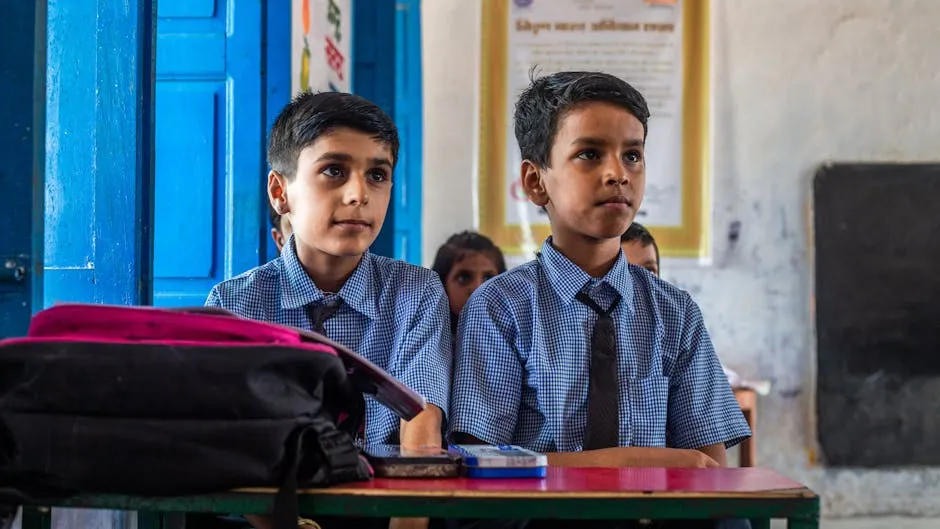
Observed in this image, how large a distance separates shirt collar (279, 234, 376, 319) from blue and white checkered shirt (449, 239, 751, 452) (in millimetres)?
176

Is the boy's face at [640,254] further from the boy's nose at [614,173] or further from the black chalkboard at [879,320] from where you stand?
the black chalkboard at [879,320]

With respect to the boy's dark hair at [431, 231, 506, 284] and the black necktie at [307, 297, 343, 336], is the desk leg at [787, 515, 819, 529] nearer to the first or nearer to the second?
the black necktie at [307, 297, 343, 336]

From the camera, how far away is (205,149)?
280 centimetres

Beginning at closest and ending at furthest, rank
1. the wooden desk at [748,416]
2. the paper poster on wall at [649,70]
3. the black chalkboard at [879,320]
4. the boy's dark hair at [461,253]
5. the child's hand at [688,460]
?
1. the child's hand at [688,460]
2. the boy's dark hair at [461,253]
3. the wooden desk at [748,416]
4. the black chalkboard at [879,320]
5. the paper poster on wall at [649,70]

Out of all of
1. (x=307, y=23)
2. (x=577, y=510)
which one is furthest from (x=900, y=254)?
(x=577, y=510)

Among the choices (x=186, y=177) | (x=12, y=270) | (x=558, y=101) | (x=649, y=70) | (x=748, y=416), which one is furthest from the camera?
(x=649, y=70)

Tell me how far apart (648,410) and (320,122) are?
30.2 inches

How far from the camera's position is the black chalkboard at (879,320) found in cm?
442

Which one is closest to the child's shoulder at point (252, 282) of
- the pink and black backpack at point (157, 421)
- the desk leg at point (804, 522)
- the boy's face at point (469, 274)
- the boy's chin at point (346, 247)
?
the boy's chin at point (346, 247)

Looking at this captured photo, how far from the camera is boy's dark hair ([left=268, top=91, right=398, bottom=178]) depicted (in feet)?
5.94

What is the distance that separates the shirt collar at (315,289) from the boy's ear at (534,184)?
36 cm

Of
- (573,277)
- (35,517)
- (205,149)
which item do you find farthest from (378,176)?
(205,149)

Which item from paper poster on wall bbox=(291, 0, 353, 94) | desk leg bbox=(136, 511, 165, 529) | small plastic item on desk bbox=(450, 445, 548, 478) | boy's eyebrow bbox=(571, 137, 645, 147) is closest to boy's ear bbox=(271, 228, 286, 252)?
paper poster on wall bbox=(291, 0, 353, 94)

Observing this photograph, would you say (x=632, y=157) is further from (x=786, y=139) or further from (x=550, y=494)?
(x=786, y=139)
